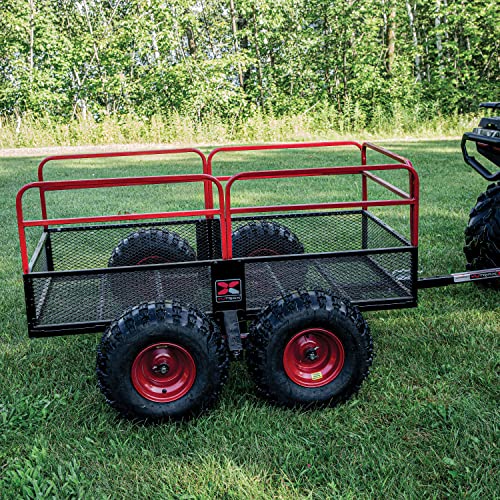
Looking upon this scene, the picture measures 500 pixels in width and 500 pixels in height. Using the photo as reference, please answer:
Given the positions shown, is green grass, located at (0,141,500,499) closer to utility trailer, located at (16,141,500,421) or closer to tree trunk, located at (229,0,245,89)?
utility trailer, located at (16,141,500,421)

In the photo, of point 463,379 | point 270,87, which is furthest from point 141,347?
point 270,87

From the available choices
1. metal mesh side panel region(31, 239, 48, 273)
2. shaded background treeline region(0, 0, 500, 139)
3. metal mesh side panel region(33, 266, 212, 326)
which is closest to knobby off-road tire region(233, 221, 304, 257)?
metal mesh side panel region(33, 266, 212, 326)

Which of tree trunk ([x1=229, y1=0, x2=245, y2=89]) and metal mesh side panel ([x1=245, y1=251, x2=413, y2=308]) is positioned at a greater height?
tree trunk ([x1=229, y1=0, x2=245, y2=89])

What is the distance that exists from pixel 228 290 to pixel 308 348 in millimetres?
437

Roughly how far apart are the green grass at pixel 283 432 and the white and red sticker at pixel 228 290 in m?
0.43

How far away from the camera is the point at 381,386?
309 centimetres

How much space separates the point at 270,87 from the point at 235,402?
515 inches

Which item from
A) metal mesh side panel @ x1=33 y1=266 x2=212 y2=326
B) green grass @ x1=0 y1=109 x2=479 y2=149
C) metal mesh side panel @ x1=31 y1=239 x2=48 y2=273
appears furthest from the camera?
green grass @ x1=0 y1=109 x2=479 y2=149

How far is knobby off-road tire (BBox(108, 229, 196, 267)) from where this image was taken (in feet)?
13.0

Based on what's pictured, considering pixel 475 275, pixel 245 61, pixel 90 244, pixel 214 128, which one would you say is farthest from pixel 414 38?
pixel 475 275

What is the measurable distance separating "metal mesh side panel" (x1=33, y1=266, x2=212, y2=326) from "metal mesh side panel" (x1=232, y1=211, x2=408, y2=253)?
907mm

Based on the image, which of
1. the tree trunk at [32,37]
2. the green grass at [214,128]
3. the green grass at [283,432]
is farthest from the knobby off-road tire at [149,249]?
the tree trunk at [32,37]

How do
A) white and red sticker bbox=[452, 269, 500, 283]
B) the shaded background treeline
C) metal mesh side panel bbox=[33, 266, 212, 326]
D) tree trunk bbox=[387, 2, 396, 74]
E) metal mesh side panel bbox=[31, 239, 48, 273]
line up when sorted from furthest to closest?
1. tree trunk bbox=[387, 2, 396, 74]
2. the shaded background treeline
3. white and red sticker bbox=[452, 269, 500, 283]
4. metal mesh side panel bbox=[31, 239, 48, 273]
5. metal mesh side panel bbox=[33, 266, 212, 326]

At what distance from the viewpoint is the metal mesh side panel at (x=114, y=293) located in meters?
3.11
